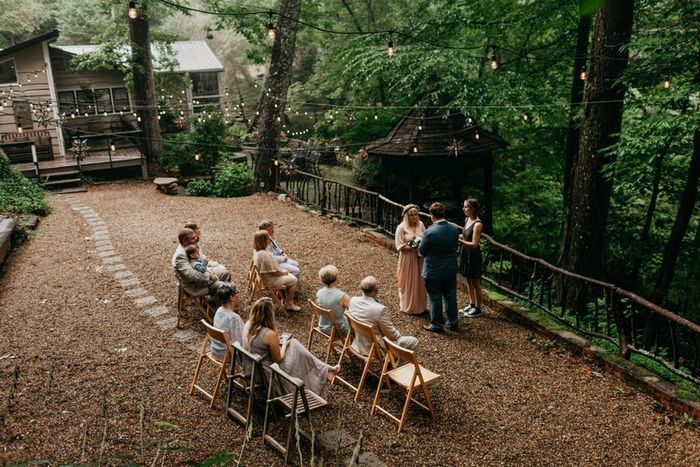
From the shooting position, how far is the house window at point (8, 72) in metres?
20.1

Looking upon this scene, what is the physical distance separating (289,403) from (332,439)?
0.61 metres

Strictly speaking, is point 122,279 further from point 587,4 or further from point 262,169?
point 587,4

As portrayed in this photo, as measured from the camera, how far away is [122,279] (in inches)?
391

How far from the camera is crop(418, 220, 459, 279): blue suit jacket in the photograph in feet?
24.5

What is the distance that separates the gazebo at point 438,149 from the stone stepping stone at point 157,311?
7.88 m

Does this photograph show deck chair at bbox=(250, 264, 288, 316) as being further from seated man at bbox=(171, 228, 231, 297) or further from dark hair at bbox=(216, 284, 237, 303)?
dark hair at bbox=(216, 284, 237, 303)

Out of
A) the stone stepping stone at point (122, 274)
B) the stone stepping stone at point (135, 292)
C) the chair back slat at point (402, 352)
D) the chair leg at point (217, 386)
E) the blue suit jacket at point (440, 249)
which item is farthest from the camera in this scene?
the stone stepping stone at point (122, 274)

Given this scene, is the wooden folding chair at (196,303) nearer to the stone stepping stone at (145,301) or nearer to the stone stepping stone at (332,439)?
the stone stepping stone at (145,301)

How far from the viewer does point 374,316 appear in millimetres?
6121

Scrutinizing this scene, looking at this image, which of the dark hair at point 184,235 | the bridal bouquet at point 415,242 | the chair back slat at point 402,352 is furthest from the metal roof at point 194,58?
the chair back slat at point 402,352

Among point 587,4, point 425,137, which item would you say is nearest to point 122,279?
point 425,137

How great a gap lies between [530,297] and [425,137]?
712 centimetres

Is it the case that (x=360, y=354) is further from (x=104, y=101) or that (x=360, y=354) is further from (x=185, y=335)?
(x=104, y=101)

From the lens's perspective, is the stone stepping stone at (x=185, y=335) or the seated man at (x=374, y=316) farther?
the stone stepping stone at (x=185, y=335)
